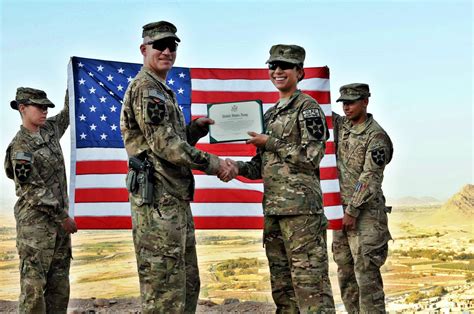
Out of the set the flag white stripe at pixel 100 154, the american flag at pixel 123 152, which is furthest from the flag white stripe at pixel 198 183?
the flag white stripe at pixel 100 154

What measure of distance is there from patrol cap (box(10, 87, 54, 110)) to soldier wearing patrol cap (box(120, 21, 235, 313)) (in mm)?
1839

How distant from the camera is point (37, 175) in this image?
20.7ft

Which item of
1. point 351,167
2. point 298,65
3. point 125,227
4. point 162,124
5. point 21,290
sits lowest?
point 21,290

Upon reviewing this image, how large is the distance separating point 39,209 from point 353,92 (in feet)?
10.9

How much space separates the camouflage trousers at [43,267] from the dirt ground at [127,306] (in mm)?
1767

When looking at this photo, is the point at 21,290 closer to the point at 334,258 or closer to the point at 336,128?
the point at 334,258

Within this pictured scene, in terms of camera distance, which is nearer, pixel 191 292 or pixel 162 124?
pixel 162 124

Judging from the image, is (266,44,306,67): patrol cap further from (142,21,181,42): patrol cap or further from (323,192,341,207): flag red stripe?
(323,192,341,207): flag red stripe

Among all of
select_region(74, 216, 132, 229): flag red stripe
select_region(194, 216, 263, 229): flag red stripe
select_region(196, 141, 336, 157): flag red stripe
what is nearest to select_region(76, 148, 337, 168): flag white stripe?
select_region(74, 216, 132, 229): flag red stripe

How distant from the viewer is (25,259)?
6.33m

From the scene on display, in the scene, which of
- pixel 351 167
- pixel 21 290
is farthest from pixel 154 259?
pixel 351 167

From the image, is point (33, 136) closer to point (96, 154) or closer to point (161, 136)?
point (96, 154)

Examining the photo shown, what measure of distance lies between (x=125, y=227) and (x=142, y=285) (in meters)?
2.31

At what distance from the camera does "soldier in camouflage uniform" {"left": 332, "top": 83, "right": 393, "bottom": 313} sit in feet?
21.5
